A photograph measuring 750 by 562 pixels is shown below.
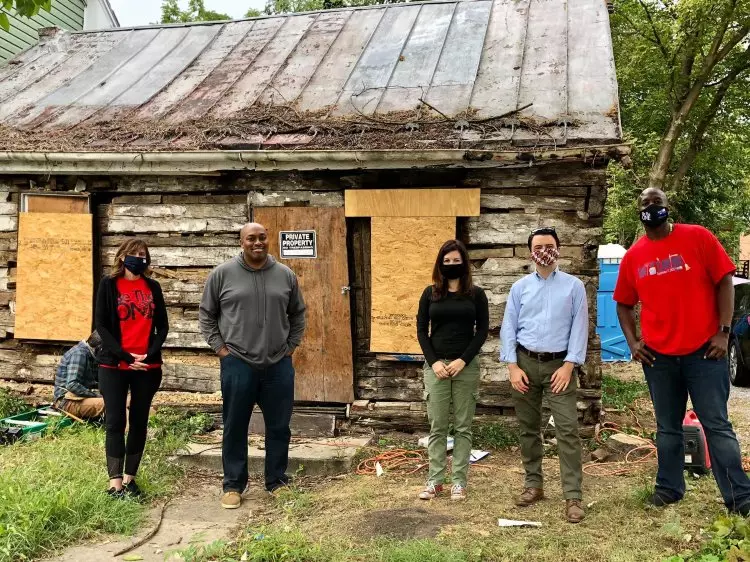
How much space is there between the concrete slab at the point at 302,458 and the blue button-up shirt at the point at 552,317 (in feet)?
6.37

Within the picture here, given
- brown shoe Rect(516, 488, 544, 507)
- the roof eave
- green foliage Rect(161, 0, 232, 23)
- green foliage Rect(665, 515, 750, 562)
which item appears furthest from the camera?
green foliage Rect(161, 0, 232, 23)

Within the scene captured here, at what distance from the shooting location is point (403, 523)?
14.3 ft

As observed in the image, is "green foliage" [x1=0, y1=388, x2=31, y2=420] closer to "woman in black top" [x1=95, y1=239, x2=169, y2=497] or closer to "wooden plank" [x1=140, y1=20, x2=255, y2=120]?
"woman in black top" [x1=95, y1=239, x2=169, y2=497]

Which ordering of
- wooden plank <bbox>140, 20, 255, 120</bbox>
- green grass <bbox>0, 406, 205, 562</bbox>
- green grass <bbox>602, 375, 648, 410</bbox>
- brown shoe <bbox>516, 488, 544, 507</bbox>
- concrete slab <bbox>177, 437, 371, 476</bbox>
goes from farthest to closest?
green grass <bbox>602, 375, 648, 410</bbox> → wooden plank <bbox>140, 20, 255, 120</bbox> → concrete slab <bbox>177, 437, 371, 476</bbox> → brown shoe <bbox>516, 488, 544, 507</bbox> → green grass <bbox>0, 406, 205, 562</bbox>

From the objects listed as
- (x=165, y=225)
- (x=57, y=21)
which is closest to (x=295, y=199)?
(x=165, y=225)

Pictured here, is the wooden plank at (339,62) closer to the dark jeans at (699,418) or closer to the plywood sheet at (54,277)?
the plywood sheet at (54,277)

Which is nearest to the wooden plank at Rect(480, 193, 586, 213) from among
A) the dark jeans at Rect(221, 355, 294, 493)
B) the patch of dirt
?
→ the dark jeans at Rect(221, 355, 294, 493)

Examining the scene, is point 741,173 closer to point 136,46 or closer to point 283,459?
point 136,46

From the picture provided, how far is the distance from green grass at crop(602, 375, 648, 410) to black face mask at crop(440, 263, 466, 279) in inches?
157

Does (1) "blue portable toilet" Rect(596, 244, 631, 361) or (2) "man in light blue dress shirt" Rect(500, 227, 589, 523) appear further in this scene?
(1) "blue portable toilet" Rect(596, 244, 631, 361)

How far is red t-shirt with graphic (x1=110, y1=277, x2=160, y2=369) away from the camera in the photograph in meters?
4.78

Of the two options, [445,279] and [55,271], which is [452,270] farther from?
[55,271]

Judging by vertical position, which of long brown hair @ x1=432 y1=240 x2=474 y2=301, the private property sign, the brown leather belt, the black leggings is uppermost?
the private property sign

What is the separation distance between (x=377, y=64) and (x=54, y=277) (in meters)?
4.33
